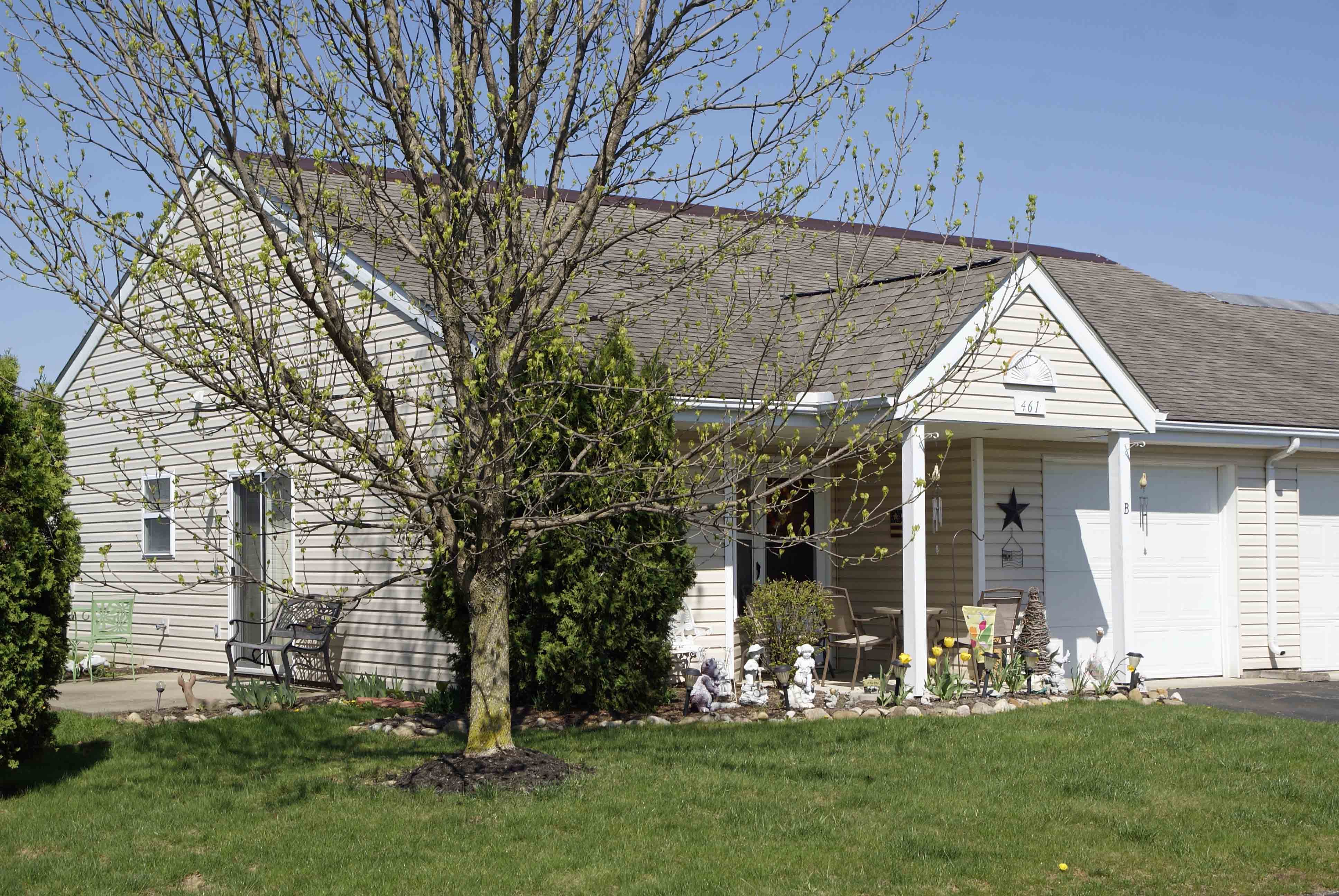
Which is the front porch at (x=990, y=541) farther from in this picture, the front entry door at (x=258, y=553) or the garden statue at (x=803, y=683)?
the front entry door at (x=258, y=553)

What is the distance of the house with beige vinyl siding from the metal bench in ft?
0.93

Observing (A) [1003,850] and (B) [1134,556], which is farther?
(B) [1134,556]

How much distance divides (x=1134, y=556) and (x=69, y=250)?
11.5 meters

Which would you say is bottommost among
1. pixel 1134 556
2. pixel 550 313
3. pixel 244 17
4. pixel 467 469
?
pixel 1134 556

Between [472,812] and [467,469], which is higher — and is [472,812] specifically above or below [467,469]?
below

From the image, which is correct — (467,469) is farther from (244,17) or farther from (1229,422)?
(1229,422)

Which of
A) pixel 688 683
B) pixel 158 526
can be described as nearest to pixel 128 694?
pixel 158 526

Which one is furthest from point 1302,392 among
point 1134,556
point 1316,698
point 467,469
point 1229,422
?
point 467,469

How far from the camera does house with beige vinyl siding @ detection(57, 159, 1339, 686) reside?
1171cm

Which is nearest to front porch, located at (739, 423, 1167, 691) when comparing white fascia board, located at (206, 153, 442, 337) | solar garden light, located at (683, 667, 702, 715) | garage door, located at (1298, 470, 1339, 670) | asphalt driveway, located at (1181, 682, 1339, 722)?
asphalt driveway, located at (1181, 682, 1339, 722)

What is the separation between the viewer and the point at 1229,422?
1404 cm

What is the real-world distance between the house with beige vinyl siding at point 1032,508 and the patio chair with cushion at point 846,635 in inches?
24.6

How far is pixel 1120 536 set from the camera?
40.2ft

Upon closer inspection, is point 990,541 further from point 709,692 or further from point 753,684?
point 709,692
